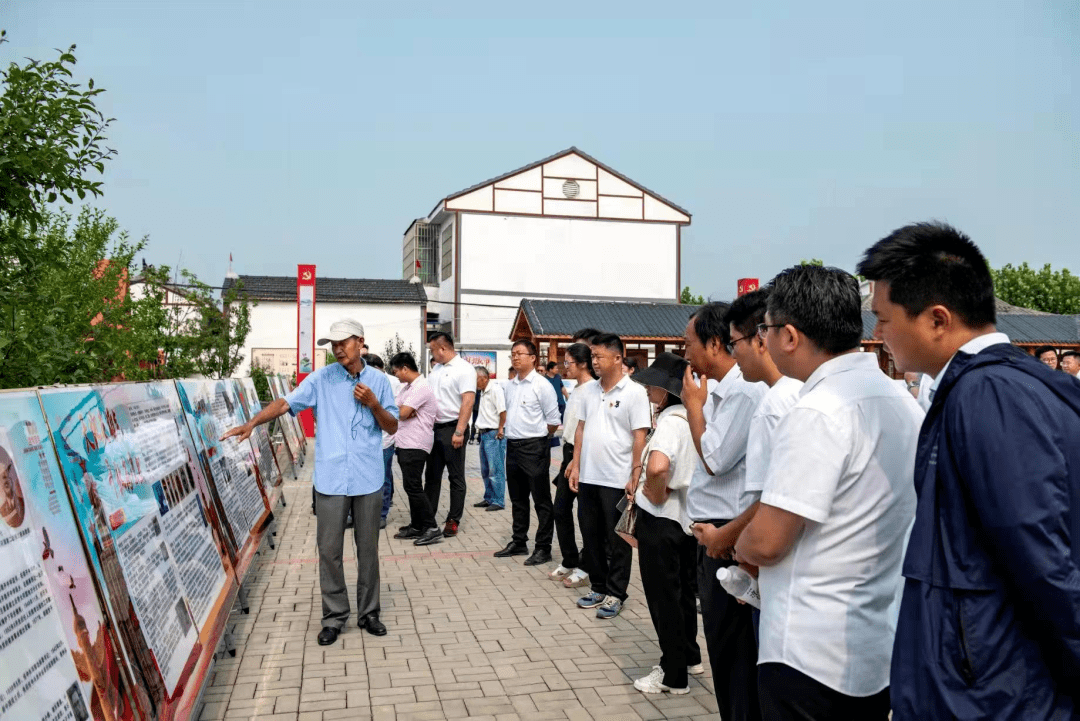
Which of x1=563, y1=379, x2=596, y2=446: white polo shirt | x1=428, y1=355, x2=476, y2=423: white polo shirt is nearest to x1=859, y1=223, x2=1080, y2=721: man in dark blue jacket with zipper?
x1=563, y1=379, x2=596, y2=446: white polo shirt

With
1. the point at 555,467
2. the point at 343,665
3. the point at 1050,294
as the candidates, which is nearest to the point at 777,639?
the point at 343,665

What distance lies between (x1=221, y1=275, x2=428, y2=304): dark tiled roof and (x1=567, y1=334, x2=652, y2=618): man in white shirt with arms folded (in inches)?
1339

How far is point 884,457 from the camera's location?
206 centimetres

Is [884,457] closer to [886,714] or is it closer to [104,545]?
[886,714]

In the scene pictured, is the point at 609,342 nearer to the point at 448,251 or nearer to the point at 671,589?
the point at 671,589

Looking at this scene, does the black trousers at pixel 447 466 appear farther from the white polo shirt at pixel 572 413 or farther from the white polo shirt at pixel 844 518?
the white polo shirt at pixel 844 518

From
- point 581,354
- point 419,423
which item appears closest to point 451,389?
point 419,423

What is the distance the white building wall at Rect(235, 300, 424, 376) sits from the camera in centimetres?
3862

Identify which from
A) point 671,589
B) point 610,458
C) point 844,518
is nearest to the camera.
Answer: point 844,518

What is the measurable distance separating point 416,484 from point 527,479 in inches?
55.1

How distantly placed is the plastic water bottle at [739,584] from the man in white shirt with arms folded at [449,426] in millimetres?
6381

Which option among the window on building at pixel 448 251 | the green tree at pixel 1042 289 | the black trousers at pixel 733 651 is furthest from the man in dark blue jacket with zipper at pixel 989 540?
the green tree at pixel 1042 289

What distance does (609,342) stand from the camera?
6.00 metres

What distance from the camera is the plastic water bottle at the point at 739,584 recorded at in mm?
A: 2668
